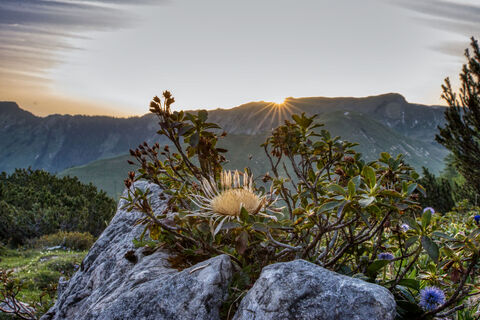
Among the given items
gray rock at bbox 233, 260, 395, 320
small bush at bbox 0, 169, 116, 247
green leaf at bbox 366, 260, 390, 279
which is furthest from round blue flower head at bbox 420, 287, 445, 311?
small bush at bbox 0, 169, 116, 247

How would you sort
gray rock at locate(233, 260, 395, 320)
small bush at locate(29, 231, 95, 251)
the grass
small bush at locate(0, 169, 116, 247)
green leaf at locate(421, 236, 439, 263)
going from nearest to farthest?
gray rock at locate(233, 260, 395, 320)
green leaf at locate(421, 236, 439, 263)
the grass
small bush at locate(29, 231, 95, 251)
small bush at locate(0, 169, 116, 247)

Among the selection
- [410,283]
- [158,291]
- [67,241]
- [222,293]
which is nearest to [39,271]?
[67,241]

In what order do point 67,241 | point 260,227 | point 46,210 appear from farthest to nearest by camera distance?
1. point 46,210
2. point 67,241
3. point 260,227

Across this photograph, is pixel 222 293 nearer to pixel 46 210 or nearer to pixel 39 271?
pixel 39 271

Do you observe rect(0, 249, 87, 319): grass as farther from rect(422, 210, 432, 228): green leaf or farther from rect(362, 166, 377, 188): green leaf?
rect(422, 210, 432, 228): green leaf

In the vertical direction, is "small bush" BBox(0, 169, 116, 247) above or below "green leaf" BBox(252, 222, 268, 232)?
below

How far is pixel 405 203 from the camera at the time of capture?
1679 mm

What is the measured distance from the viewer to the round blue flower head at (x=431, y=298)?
1742 millimetres

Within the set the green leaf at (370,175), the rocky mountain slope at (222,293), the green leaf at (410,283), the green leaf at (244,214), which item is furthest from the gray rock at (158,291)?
the green leaf at (410,283)

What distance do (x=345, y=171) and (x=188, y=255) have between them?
1284 mm

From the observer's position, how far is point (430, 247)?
1573mm

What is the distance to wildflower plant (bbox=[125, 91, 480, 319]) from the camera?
5.48 feet

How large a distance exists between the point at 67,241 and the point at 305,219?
11.8m

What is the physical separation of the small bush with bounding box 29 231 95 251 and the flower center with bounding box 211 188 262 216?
11285 millimetres
